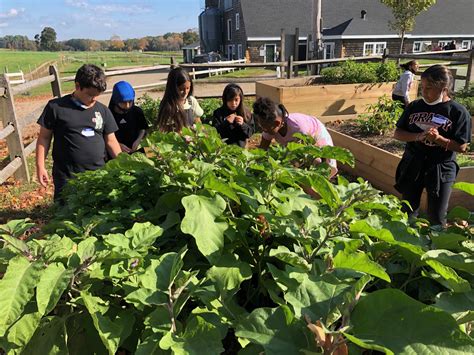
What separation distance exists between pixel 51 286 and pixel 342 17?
41461mm

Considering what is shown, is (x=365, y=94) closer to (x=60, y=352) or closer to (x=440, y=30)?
(x=60, y=352)

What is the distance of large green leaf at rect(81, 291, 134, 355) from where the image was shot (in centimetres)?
99

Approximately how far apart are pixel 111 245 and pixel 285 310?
58 centimetres

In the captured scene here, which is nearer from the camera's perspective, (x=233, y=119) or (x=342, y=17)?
(x=233, y=119)

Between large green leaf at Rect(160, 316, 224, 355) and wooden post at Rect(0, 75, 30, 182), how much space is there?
671cm

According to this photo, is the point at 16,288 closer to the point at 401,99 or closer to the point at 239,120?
the point at 239,120

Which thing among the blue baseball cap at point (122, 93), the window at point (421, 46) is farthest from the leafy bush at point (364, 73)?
the window at point (421, 46)

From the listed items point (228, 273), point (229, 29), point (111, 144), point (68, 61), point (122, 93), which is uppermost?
point (229, 29)

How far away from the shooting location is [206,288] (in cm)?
112

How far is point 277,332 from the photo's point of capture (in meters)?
0.90

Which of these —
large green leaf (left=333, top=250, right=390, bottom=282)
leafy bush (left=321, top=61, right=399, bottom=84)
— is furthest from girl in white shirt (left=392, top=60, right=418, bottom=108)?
large green leaf (left=333, top=250, right=390, bottom=282)

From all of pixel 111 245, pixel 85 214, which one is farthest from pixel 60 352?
pixel 85 214

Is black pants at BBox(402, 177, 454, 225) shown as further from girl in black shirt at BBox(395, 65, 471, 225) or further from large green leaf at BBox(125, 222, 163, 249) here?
large green leaf at BBox(125, 222, 163, 249)

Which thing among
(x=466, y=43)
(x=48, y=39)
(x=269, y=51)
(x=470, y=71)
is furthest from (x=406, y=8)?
(x=48, y=39)
